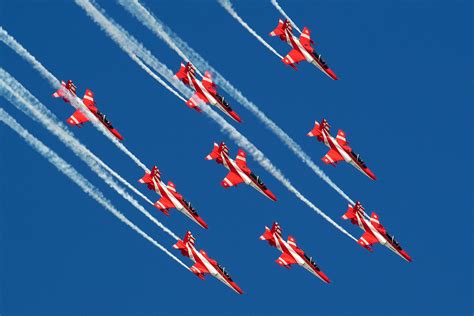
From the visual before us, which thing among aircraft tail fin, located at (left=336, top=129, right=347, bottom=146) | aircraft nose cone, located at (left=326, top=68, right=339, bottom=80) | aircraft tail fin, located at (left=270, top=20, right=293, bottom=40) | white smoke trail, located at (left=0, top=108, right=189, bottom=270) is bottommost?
white smoke trail, located at (left=0, top=108, right=189, bottom=270)

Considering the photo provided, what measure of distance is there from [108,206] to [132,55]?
25.5 feet

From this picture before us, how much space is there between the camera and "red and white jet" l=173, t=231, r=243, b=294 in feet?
299

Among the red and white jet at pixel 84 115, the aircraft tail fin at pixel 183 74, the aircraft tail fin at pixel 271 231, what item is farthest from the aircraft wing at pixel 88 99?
the aircraft tail fin at pixel 271 231

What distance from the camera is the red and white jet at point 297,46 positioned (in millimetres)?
95250

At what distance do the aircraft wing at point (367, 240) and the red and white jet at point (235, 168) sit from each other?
6.11 metres

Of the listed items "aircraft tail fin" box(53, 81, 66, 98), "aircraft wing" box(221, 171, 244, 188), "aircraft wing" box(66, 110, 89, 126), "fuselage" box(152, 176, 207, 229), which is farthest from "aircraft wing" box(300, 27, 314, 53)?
"aircraft tail fin" box(53, 81, 66, 98)

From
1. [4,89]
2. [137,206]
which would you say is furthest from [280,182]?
[4,89]

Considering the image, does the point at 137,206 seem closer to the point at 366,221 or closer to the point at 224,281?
the point at 224,281

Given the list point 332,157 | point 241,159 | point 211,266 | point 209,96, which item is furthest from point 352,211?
point 209,96

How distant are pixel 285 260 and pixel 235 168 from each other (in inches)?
220

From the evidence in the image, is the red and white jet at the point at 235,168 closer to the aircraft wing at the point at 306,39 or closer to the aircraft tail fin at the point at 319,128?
the aircraft tail fin at the point at 319,128

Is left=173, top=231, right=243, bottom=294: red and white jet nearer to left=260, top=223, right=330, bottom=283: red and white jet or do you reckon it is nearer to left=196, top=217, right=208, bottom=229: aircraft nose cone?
left=196, top=217, right=208, bottom=229: aircraft nose cone

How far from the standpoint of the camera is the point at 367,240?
94812 millimetres

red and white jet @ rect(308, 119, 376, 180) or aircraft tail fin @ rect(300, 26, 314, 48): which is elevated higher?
aircraft tail fin @ rect(300, 26, 314, 48)
